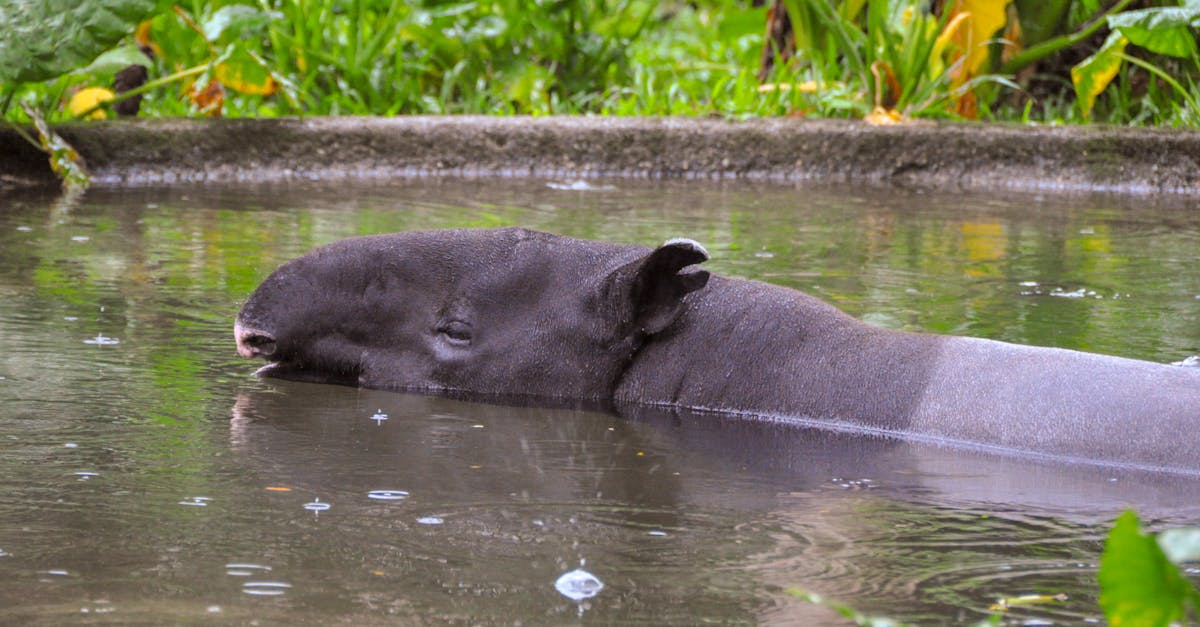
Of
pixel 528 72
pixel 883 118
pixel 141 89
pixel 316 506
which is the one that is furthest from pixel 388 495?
pixel 528 72

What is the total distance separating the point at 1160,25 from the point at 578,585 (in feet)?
26.2

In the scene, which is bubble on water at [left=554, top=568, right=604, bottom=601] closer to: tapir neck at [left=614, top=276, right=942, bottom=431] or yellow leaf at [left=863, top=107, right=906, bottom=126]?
tapir neck at [left=614, top=276, right=942, bottom=431]

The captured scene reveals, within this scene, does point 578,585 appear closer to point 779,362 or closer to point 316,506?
point 316,506

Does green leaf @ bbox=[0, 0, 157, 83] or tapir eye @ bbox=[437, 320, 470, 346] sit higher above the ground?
green leaf @ bbox=[0, 0, 157, 83]

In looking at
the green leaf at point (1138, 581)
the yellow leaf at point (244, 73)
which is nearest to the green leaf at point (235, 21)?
the yellow leaf at point (244, 73)

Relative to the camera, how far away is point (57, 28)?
930 cm

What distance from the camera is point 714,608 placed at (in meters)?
2.93

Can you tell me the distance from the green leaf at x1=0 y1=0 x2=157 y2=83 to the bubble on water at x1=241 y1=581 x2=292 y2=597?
22.6 ft

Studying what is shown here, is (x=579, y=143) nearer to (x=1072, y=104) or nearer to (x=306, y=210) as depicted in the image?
(x=306, y=210)

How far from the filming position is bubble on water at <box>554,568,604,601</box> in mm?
2992

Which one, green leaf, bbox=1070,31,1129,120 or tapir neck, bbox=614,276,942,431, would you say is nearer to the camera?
tapir neck, bbox=614,276,942,431

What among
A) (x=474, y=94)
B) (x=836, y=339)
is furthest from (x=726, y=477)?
(x=474, y=94)

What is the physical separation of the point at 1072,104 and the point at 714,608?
35.0 ft

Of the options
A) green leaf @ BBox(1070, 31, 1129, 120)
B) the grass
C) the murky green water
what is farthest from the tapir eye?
green leaf @ BBox(1070, 31, 1129, 120)
